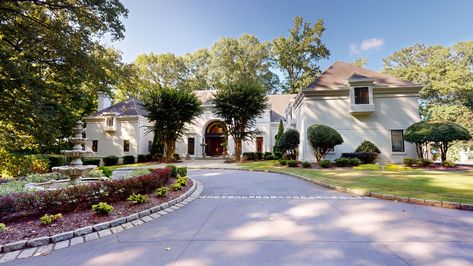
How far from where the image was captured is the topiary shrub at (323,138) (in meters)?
13.8

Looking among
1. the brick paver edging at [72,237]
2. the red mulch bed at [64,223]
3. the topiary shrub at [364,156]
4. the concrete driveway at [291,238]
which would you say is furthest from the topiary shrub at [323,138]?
the red mulch bed at [64,223]

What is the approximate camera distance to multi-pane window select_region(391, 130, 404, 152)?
1520 cm

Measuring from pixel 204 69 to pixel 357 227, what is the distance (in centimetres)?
3737

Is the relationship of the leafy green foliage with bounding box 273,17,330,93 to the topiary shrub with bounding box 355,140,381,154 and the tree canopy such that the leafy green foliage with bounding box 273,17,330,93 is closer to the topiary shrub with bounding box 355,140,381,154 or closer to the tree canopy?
the topiary shrub with bounding box 355,140,381,154

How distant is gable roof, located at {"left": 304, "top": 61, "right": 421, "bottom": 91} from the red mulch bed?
14.4 metres

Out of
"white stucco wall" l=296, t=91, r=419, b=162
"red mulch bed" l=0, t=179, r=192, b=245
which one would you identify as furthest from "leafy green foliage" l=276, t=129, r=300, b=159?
"red mulch bed" l=0, t=179, r=192, b=245

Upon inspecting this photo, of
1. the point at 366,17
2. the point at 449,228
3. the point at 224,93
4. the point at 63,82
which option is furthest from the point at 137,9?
the point at 449,228

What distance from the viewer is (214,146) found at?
2734 cm

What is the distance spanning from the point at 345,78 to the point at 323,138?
6108mm

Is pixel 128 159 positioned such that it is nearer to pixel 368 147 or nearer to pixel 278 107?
pixel 278 107

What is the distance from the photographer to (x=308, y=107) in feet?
52.7

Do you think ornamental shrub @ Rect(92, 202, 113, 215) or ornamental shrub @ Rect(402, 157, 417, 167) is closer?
ornamental shrub @ Rect(92, 202, 113, 215)

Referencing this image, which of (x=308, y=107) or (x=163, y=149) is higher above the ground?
(x=308, y=107)

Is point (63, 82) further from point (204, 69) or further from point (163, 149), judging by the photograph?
point (204, 69)
